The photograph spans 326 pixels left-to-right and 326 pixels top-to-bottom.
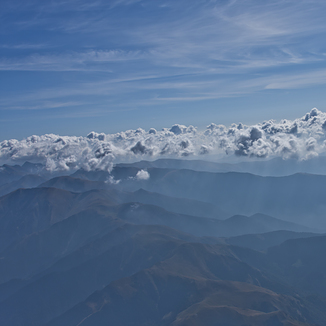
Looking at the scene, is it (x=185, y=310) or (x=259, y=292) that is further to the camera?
(x=259, y=292)

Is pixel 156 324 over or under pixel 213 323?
under

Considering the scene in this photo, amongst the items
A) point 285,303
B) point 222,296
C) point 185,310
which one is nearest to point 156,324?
point 185,310

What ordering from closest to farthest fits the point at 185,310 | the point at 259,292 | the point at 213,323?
the point at 213,323 < the point at 185,310 < the point at 259,292

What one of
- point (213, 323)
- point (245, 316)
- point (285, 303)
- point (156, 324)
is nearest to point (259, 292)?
point (285, 303)

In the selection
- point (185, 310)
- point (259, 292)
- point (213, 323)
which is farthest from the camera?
point (259, 292)

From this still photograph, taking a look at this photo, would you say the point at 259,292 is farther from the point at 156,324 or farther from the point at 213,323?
the point at 156,324

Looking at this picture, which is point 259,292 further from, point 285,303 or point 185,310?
point 185,310

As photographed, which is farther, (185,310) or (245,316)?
(185,310)

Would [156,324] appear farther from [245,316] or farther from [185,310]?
[245,316]

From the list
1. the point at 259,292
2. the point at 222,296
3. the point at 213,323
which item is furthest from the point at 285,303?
the point at 213,323
